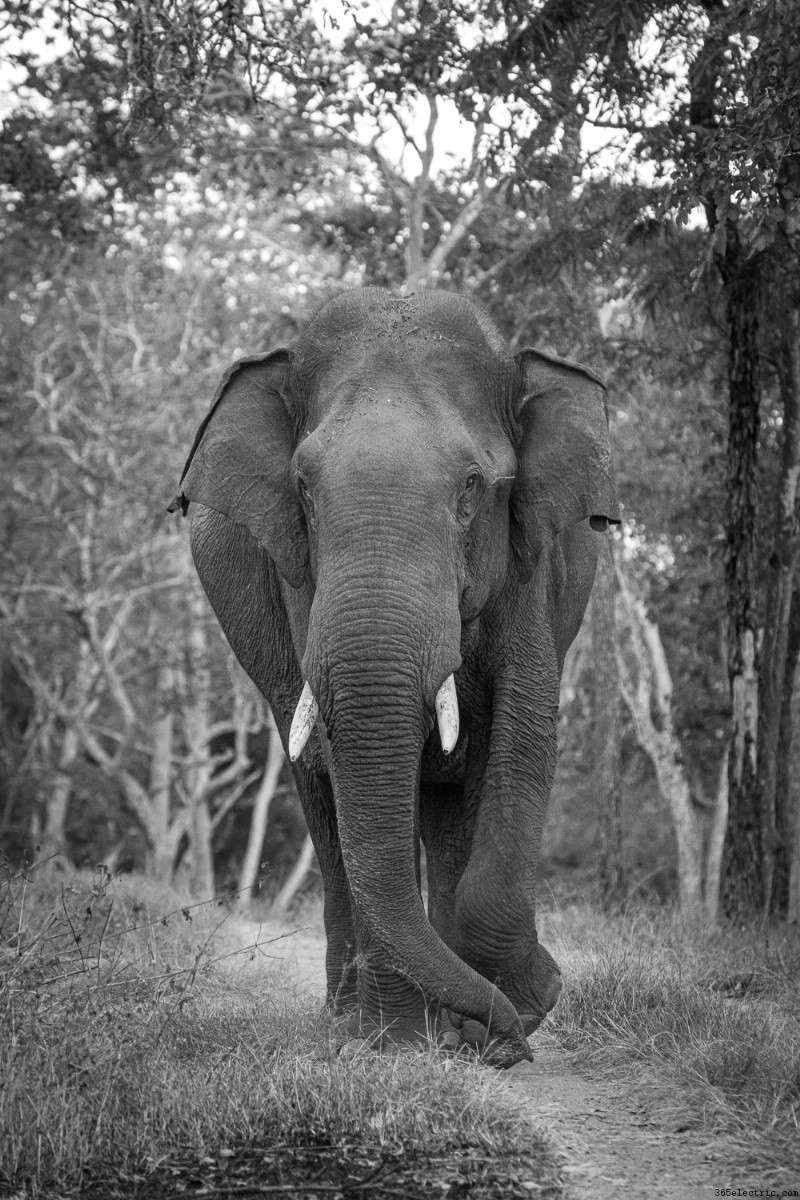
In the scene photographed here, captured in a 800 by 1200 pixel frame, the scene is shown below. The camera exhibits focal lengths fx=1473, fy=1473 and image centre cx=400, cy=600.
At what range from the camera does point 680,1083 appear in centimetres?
547

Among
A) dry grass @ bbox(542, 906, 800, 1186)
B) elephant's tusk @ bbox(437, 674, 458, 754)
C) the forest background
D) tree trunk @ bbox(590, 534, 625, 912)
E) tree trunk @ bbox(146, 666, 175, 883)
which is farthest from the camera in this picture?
tree trunk @ bbox(146, 666, 175, 883)

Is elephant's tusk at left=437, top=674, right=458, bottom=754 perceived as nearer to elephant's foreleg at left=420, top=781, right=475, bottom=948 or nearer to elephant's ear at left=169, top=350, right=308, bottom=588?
elephant's ear at left=169, top=350, right=308, bottom=588

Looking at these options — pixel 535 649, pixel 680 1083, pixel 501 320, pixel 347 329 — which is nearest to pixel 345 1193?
pixel 680 1083

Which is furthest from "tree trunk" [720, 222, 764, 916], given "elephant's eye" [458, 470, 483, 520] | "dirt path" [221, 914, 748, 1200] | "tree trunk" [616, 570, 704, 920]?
"tree trunk" [616, 570, 704, 920]

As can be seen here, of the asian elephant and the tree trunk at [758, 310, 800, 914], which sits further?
the tree trunk at [758, 310, 800, 914]

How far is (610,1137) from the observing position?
503cm

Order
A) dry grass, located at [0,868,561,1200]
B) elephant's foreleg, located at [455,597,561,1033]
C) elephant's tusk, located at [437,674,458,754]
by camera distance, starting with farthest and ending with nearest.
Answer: elephant's foreleg, located at [455,597,561,1033], elephant's tusk, located at [437,674,458,754], dry grass, located at [0,868,561,1200]

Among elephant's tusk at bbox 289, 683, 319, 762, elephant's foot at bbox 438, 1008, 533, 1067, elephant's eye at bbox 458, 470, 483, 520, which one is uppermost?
elephant's eye at bbox 458, 470, 483, 520

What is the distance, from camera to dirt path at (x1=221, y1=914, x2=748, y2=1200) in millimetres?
4516

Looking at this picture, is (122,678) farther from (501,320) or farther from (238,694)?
(501,320)

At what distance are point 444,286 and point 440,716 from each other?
11.2 metres

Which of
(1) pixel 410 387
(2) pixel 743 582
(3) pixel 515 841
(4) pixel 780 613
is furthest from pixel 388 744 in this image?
(4) pixel 780 613

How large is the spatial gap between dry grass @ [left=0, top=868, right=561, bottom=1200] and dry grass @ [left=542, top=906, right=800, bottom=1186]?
2.37 feet

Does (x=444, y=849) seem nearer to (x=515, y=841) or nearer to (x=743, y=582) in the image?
(x=515, y=841)
